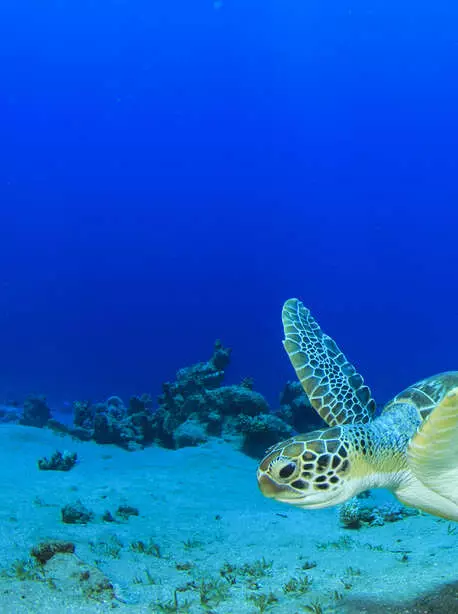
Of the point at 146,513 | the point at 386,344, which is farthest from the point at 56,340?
the point at 146,513

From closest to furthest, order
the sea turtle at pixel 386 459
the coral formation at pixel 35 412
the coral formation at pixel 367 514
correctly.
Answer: the sea turtle at pixel 386 459 < the coral formation at pixel 367 514 < the coral formation at pixel 35 412

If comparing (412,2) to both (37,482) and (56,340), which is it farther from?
(37,482)

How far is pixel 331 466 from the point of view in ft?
8.34

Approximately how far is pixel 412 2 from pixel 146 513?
61.8 m

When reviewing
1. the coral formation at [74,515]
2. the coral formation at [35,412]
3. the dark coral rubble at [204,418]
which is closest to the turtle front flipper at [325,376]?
the coral formation at [74,515]

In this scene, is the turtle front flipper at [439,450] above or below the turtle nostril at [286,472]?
below

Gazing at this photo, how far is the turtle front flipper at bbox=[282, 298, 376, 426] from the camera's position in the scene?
3635 mm

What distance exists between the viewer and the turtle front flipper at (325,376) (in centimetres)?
363

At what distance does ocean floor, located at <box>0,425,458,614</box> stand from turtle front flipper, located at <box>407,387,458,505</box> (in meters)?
0.65

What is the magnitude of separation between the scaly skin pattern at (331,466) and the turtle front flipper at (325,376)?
0.81 meters

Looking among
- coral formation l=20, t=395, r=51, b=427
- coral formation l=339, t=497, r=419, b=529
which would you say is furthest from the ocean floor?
coral formation l=20, t=395, r=51, b=427

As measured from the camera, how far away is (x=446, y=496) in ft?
8.25

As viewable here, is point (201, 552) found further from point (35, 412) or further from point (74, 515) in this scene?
point (35, 412)

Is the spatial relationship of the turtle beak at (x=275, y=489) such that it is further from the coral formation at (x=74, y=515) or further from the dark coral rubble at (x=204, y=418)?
the dark coral rubble at (x=204, y=418)
